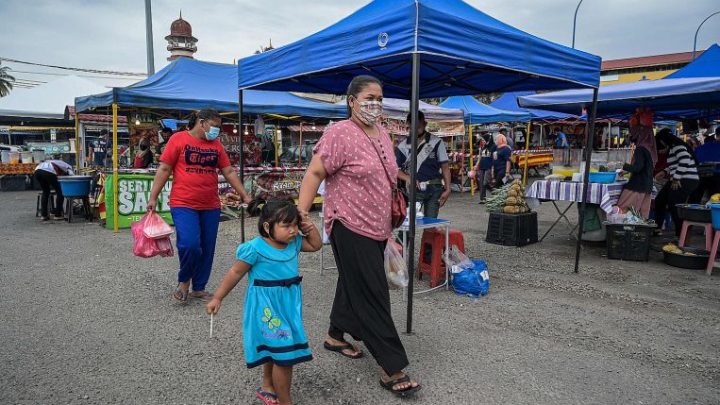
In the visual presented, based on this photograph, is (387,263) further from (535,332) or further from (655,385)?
(655,385)

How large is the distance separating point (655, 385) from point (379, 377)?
1868 millimetres

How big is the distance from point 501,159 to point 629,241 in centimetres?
649

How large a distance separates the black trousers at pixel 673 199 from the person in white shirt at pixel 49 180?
11.8m

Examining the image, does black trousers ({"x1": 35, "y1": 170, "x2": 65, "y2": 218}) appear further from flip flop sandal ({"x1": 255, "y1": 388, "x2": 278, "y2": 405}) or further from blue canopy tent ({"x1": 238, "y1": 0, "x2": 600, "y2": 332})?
flip flop sandal ({"x1": 255, "y1": 388, "x2": 278, "y2": 405})

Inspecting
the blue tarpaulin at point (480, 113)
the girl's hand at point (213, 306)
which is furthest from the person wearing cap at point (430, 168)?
the blue tarpaulin at point (480, 113)

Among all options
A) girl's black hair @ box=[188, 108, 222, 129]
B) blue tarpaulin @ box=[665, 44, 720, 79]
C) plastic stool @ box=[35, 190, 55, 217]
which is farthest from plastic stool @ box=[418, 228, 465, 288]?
plastic stool @ box=[35, 190, 55, 217]

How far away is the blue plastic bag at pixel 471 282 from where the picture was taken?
495 centimetres

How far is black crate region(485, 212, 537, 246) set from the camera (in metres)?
7.43

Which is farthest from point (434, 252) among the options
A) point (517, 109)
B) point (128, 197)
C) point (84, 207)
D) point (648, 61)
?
point (648, 61)

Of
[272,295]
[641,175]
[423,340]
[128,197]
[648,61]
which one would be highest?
[648,61]

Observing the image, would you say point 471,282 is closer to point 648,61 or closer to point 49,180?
point 49,180

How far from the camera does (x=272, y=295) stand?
2551mm

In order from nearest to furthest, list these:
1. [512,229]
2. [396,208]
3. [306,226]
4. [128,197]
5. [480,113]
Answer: [306,226] < [396,208] < [512,229] < [128,197] < [480,113]

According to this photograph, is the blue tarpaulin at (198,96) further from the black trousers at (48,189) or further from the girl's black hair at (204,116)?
the girl's black hair at (204,116)
